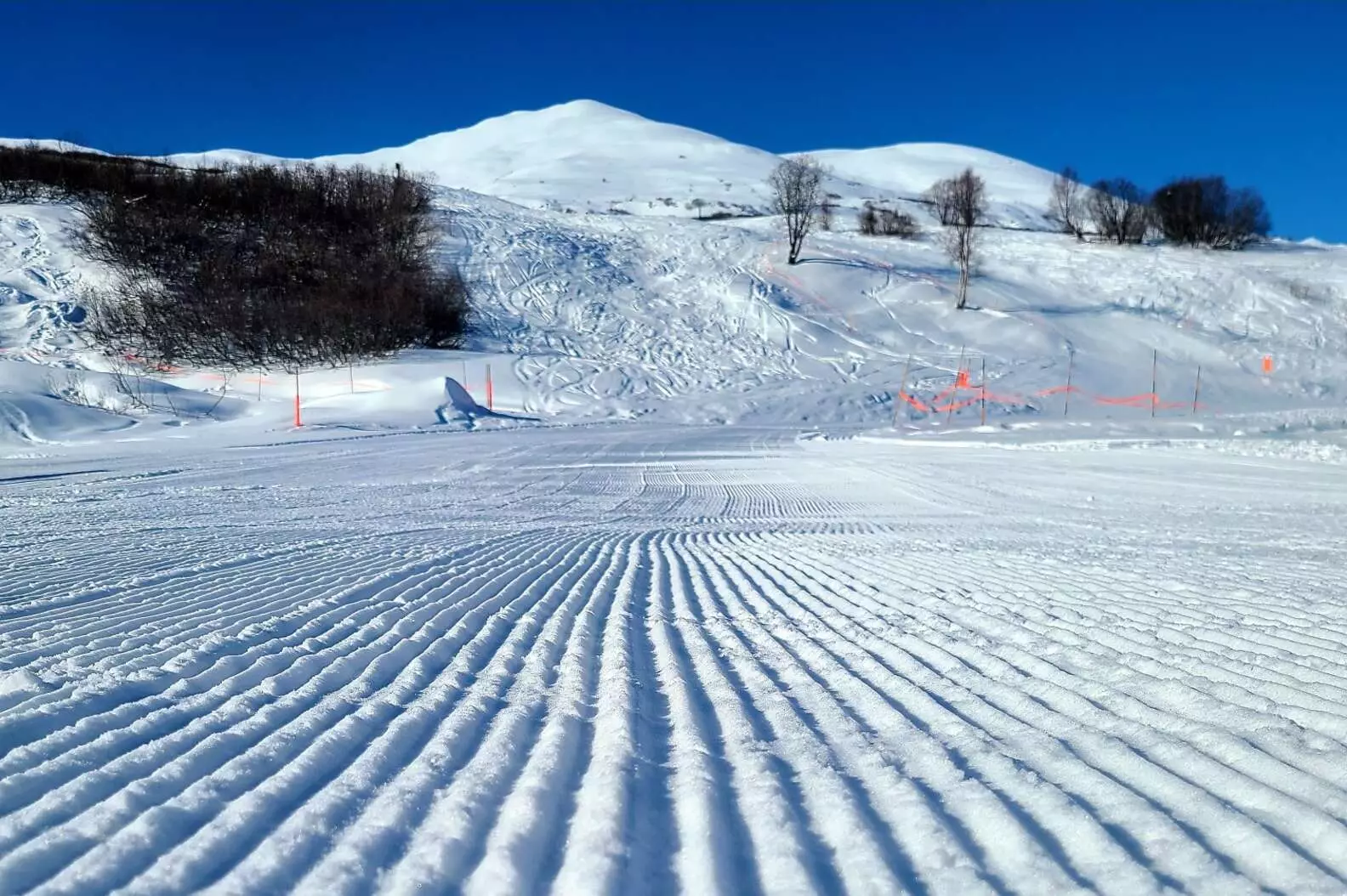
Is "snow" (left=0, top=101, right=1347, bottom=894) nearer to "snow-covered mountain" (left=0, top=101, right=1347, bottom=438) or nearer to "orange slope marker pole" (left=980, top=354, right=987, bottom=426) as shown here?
"orange slope marker pole" (left=980, top=354, right=987, bottom=426)

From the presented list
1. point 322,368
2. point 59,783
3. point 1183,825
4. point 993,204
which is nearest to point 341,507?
point 59,783

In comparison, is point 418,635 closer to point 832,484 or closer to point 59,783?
point 59,783

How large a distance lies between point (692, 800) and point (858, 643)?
2.24m

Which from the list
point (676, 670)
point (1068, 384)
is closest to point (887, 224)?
point (1068, 384)

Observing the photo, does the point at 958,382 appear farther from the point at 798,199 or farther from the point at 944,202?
the point at 944,202

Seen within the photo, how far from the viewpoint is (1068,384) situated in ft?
119

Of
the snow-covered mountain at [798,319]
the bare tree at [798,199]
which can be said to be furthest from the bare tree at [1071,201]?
the bare tree at [798,199]

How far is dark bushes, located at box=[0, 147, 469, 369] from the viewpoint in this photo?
37.5 metres

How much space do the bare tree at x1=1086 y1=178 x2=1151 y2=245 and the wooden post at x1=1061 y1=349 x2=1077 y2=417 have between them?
21.8m

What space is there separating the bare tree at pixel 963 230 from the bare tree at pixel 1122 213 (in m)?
7.20

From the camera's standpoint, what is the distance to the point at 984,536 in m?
9.18

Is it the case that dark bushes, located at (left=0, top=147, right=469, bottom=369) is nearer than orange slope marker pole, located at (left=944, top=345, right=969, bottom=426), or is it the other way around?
orange slope marker pole, located at (left=944, top=345, right=969, bottom=426)

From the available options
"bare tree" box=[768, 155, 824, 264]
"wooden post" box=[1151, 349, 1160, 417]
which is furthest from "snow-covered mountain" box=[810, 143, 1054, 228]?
"wooden post" box=[1151, 349, 1160, 417]

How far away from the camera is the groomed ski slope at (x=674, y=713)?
244 centimetres
